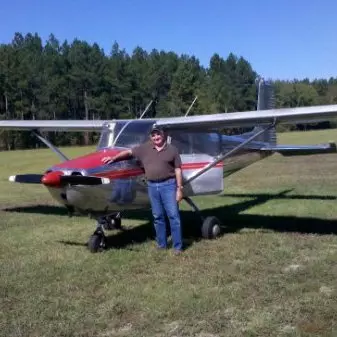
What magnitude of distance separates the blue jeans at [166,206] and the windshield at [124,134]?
36.3 inches

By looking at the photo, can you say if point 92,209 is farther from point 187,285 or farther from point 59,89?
point 59,89

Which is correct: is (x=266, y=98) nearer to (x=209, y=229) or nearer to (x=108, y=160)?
(x=209, y=229)

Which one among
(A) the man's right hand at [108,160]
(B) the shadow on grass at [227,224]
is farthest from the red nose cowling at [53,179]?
(B) the shadow on grass at [227,224]

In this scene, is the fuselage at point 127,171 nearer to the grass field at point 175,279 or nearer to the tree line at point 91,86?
the grass field at point 175,279

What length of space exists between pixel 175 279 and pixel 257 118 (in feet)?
11.2

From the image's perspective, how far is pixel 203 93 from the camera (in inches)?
3725

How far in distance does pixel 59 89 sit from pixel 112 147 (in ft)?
265

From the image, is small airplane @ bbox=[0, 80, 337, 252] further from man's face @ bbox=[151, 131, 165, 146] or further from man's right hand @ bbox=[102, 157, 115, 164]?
man's face @ bbox=[151, 131, 165, 146]

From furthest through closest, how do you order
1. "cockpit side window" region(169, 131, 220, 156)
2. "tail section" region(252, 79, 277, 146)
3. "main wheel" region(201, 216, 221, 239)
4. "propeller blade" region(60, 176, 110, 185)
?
"tail section" region(252, 79, 277, 146)
"cockpit side window" region(169, 131, 220, 156)
"main wheel" region(201, 216, 221, 239)
"propeller blade" region(60, 176, 110, 185)

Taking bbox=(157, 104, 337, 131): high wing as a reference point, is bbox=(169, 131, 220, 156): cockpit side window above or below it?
below

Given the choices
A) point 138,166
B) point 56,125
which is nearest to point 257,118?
point 138,166

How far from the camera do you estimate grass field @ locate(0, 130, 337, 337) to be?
4902 millimetres

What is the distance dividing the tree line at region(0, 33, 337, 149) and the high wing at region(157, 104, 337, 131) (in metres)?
58.9

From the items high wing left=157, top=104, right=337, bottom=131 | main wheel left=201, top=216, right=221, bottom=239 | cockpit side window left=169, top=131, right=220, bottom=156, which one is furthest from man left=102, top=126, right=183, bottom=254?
cockpit side window left=169, top=131, right=220, bottom=156
